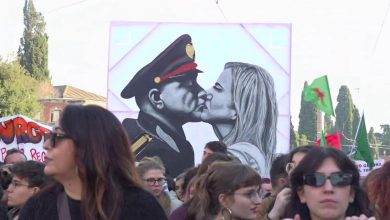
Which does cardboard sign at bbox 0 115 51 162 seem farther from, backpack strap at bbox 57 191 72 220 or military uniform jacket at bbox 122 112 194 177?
backpack strap at bbox 57 191 72 220

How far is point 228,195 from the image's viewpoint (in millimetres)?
4871

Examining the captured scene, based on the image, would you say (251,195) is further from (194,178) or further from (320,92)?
(320,92)

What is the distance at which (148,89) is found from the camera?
488 inches

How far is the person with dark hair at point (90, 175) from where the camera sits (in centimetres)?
342

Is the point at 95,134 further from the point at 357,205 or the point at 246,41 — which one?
the point at 246,41

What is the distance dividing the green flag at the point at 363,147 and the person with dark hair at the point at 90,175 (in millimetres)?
9388

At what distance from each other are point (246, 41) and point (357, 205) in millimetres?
8778

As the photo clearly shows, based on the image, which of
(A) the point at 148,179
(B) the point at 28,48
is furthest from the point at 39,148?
(B) the point at 28,48

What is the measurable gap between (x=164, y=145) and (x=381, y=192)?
7.98 m

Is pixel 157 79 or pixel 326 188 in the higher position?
pixel 157 79

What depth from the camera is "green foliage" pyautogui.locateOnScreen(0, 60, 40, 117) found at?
152ft

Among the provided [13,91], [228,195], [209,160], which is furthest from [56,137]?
[13,91]

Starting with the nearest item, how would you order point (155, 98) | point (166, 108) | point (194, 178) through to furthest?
point (194, 178) → point (166, 108) → point (155, 98)

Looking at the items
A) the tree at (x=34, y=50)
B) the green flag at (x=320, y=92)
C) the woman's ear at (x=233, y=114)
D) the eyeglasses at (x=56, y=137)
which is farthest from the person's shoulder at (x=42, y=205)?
the tree at (x=34, y=50)
